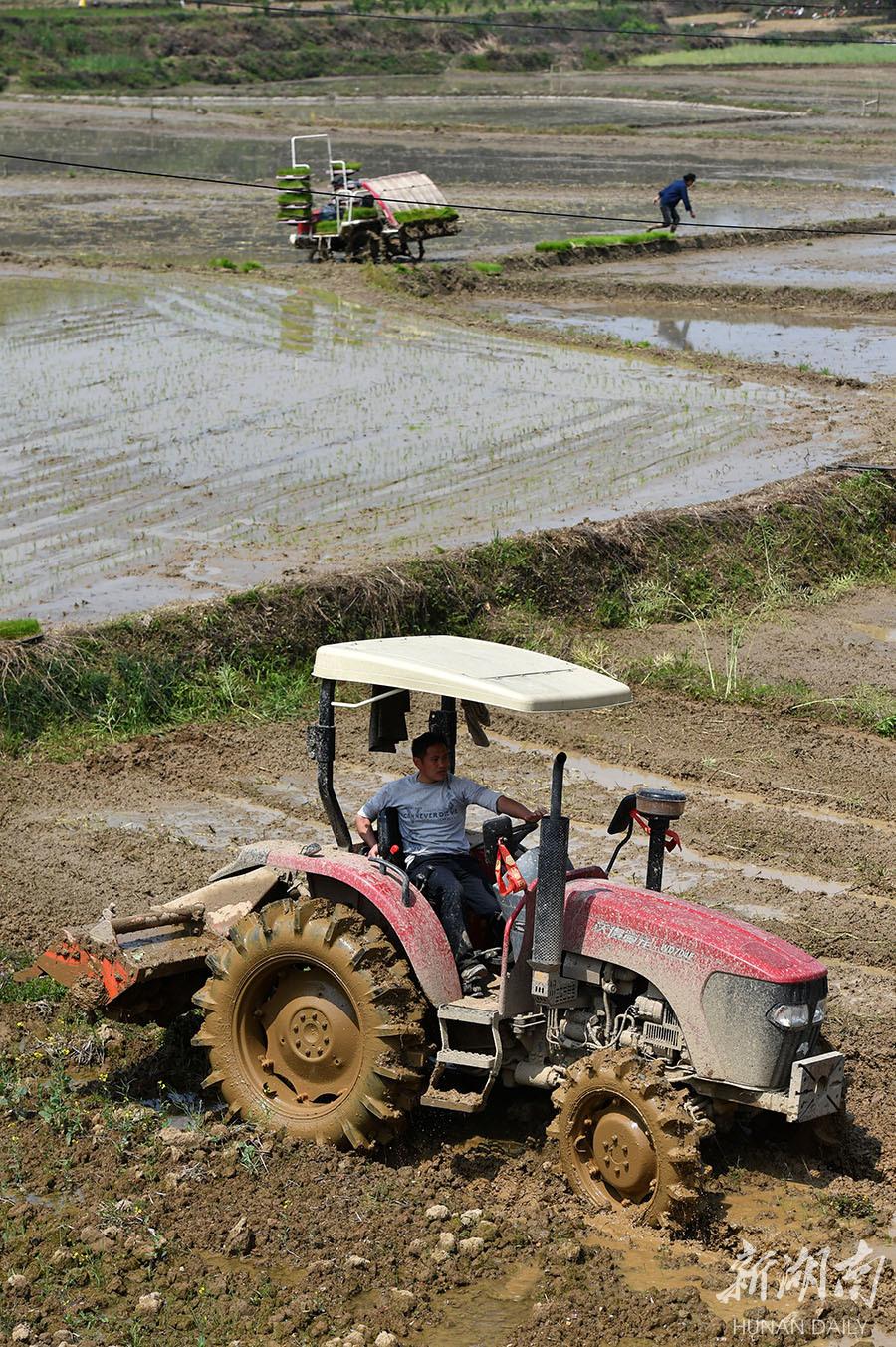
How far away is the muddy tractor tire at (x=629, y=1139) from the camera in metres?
6.17

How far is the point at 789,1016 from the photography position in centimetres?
620

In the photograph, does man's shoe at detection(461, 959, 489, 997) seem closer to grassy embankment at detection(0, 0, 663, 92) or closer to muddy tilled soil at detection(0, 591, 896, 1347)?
muddy tilled soil at detection(0, 591, 896, 1347)

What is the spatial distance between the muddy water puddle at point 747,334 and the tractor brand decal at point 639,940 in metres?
17.1

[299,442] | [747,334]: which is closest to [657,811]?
[299,442]

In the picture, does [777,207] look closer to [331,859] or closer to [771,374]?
[771,374]

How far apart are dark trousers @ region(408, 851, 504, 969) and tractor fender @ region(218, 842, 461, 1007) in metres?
0.07

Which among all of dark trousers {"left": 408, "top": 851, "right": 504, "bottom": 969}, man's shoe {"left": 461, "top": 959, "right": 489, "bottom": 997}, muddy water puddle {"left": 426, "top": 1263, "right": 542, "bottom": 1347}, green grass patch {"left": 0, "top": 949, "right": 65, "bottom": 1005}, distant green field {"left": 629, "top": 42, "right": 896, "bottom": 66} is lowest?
muddy water puddle {"left": 426, "top": 1263, "right": 542, "bottom": 1347}

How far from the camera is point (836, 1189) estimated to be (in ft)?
21.4

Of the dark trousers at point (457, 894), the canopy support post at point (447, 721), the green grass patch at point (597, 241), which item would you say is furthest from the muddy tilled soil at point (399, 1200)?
the green grass patch at point (597, 241)

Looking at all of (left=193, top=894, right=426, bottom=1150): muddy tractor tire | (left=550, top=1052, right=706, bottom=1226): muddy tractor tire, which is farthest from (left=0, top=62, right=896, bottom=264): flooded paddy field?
(left=550, top=1052, right=706, bottom=1226): muddy tractor tire

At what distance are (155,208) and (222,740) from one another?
26.2 metres

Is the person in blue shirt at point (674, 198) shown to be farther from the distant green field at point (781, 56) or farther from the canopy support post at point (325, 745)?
the distant green field at point (781, 56)

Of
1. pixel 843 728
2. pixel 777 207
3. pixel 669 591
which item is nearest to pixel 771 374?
pixel 669 591

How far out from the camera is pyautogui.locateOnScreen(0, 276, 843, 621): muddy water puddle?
14.7 metres
